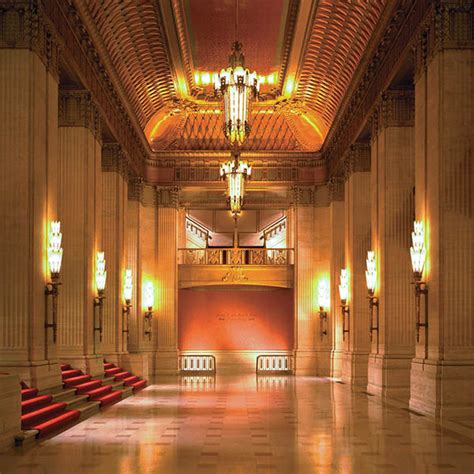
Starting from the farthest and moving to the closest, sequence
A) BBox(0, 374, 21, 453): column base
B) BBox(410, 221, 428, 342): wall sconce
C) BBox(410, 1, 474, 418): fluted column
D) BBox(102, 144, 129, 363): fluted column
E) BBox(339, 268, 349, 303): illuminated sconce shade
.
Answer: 1. BBox(339, 268, 349, 303): illuminated sconce shade
2. BBox(102, 144, 129, 363): fluted column
3. BBox(410, 221, 428, 342): wall sconce
4. BBox(410, 1, 474, 418): fluted column
5. BBox(0, 374, 21, 453): column base

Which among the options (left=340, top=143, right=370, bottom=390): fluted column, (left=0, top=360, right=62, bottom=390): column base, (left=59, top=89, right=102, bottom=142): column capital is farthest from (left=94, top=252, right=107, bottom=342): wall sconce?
(left=340, top=143, right=370, bottom=390): fluted column

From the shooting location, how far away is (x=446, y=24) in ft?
44.8

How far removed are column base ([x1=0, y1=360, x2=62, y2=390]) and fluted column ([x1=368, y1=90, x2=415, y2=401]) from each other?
717cm

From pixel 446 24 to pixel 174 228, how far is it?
53.1 ft

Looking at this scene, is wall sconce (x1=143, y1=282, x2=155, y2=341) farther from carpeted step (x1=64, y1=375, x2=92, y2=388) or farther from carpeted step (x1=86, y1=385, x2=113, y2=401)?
carpeted step (x1=64, y1=375, x2=92, y2=388)

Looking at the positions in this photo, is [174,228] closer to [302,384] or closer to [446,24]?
[302,384]

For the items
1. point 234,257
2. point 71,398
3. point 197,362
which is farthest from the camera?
point 197,362

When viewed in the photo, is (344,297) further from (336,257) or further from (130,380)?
(130,380)

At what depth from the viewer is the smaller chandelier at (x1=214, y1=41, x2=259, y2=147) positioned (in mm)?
16125

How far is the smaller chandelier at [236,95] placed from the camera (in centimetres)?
1612

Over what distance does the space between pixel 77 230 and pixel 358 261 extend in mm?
7809

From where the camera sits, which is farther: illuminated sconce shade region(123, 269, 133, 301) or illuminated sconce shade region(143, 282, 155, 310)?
illuminated sconce shade region(143, 282, 155, 310)

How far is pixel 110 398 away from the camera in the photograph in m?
16.6

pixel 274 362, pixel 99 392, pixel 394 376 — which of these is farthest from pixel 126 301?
pixel 274 362
